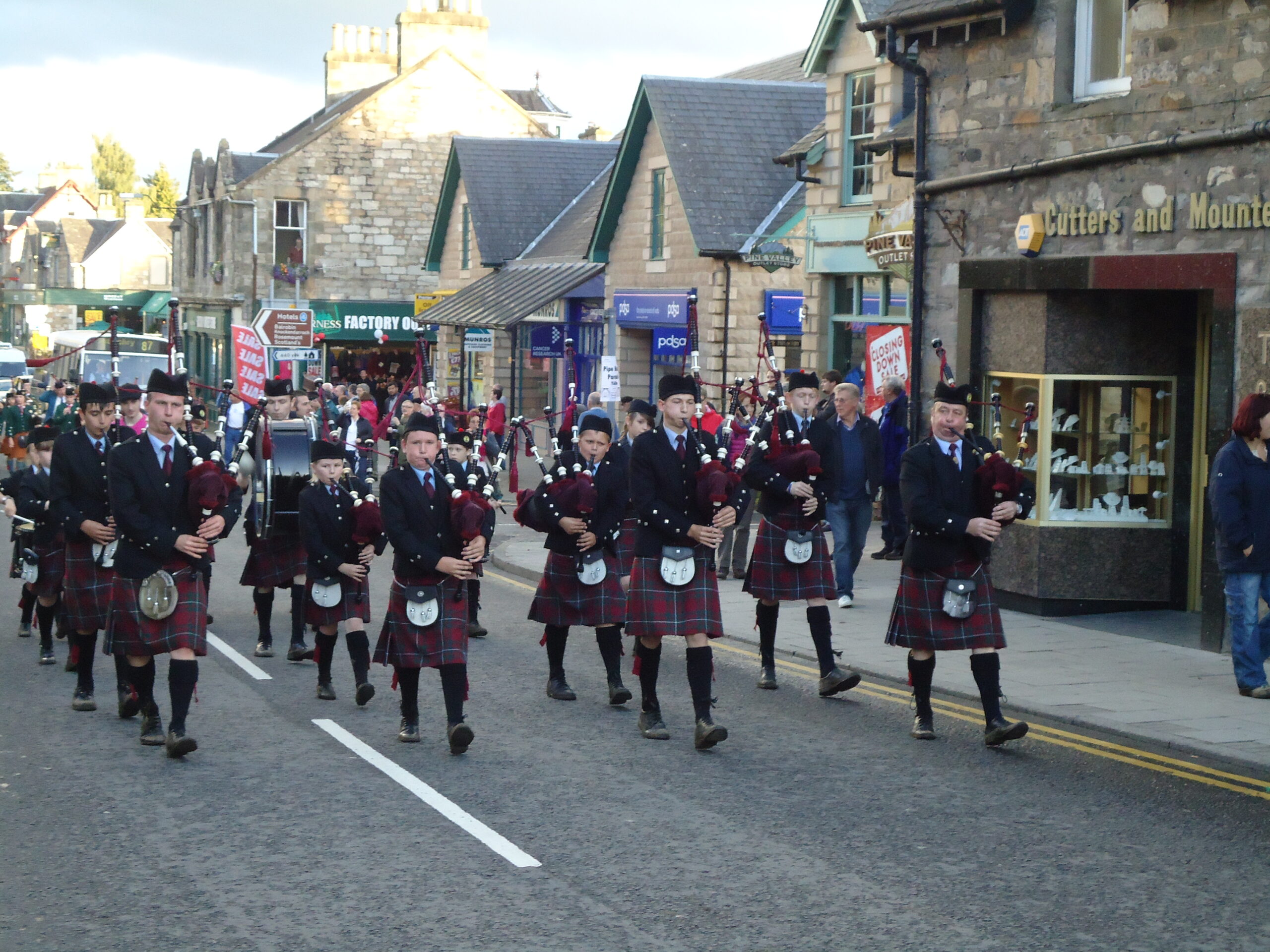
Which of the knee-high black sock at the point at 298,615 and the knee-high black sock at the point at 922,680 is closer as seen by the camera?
the knee-high black sock at the point at 922,680

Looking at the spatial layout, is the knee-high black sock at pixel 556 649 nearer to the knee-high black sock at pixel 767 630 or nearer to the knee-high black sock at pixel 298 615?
the knee-high black sock at pixel 767 630

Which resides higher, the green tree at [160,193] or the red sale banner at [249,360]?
the green tree at [160,193]

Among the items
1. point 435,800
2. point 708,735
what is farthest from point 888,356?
point 435,800

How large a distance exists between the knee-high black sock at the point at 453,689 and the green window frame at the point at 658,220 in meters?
20.0

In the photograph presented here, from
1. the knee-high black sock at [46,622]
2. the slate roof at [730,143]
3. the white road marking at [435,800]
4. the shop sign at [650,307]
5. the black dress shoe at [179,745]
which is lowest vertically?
the white road marking at [435,800]

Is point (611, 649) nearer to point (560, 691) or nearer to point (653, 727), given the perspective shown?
point (560, 691)

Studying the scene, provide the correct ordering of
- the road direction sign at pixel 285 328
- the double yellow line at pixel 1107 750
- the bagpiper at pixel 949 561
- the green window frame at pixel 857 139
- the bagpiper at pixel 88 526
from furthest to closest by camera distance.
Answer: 1. the road direction sign at pixel 285 328
2. the green window frame at pixel 857 139
3. the bagpiper at pixel 88 526
4. the bagpiper at pixel 949 561
5. the double yellow line at pixel 1107 750

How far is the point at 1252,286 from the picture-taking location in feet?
37.9

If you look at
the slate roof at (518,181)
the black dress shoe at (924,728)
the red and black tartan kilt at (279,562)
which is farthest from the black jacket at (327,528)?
the slate roof at (518,181)

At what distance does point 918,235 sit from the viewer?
50.3 ft

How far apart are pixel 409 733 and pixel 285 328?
19.9 metres

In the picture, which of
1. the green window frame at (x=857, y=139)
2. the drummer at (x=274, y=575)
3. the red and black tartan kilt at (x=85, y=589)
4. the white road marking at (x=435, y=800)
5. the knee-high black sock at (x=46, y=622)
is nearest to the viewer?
the white road marking at (x=435, y=800)

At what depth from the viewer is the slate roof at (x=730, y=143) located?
2612 centimetres

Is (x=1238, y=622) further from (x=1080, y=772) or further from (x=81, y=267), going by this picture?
(x=81, y=267)
